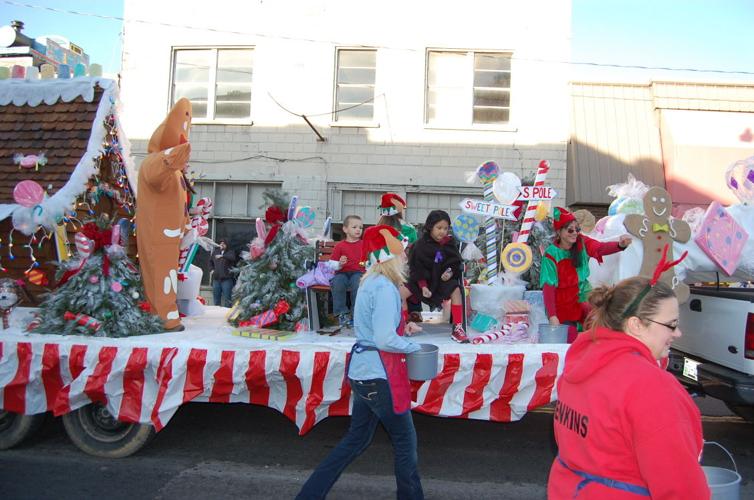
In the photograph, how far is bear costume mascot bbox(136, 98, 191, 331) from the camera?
5641 millimetres

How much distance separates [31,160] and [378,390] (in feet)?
16.3

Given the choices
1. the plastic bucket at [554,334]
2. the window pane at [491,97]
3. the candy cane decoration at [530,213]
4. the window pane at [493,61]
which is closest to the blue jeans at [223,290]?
the candy cane decoration at [530,213]

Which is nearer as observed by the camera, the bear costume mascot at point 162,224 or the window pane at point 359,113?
the bear costume mascot at point 162,224

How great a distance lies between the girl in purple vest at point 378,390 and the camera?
3.62 metres

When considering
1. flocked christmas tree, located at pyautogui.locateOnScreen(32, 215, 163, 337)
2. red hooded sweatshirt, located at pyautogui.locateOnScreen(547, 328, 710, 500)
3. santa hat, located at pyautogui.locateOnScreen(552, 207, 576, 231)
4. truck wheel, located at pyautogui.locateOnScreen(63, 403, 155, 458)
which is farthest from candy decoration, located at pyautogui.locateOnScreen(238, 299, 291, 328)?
red hooded sweatshirt, located at pyautogui.locateOnScreen(547, 328, 710, 500)

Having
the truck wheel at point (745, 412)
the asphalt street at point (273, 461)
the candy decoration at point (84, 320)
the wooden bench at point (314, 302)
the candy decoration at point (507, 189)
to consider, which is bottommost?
the asphalt street at point (273, 461)

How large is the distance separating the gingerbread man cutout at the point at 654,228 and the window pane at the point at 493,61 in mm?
9318

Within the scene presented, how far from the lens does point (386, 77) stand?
13906 millimetres

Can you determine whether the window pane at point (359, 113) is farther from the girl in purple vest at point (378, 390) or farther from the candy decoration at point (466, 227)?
the girl in purple vest at point (378, 390)

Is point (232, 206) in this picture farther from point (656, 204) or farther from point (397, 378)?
point (397, 378)

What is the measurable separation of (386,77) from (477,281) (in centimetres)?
868

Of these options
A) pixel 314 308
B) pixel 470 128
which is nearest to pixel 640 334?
pixel 314 308

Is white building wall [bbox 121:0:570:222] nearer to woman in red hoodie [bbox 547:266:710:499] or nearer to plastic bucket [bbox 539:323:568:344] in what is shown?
plastic bucket [bbox 539:323:568:344]

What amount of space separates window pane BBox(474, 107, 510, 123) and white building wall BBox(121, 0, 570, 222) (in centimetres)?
31
